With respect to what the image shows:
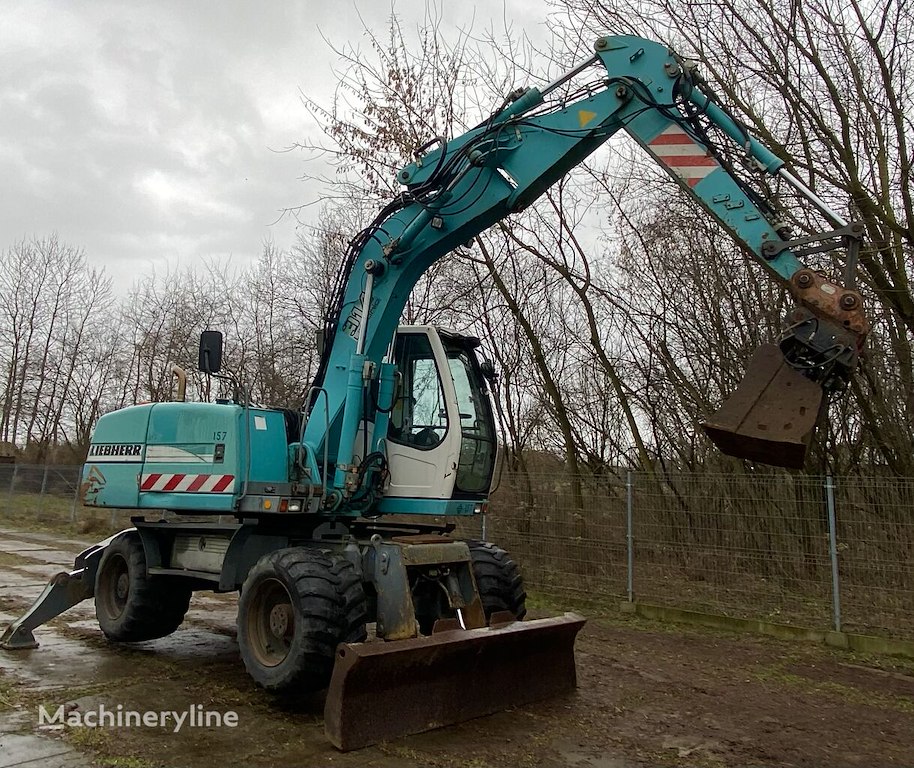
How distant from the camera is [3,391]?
101 feet

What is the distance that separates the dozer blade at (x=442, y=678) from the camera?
454 centimetres

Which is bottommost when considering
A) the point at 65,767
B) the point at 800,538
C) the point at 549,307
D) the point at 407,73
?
the point at 65,767

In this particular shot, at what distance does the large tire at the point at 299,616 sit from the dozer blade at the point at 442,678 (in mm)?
433

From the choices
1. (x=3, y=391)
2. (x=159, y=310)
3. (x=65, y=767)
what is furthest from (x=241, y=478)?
(x=3, y=391)

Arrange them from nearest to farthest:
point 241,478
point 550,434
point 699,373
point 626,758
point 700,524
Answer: point 626,758 < point 241,478 < point 700,524 < point 699,373 < point 550,434

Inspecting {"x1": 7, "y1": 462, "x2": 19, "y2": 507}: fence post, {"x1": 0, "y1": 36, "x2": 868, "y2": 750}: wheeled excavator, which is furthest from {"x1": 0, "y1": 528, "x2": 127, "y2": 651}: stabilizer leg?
{"x1": 7, "y1": 462, "x2": 19, "y2": 507}: fence post

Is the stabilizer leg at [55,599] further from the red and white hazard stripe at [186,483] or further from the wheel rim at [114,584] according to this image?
the red and white hazard stripe at [186,483]

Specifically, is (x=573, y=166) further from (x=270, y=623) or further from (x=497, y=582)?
(x=270, y=623)

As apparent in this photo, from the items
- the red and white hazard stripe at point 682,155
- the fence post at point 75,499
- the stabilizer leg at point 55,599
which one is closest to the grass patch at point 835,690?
the red and white hazard stripe at point 682,155

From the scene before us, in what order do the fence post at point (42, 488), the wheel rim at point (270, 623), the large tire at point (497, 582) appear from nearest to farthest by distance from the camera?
1. the wheel rim at point (270, 623)
2. the large tire at point (497, 582)
3. the fence post at point (42, 488)

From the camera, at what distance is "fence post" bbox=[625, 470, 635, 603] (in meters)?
9.64

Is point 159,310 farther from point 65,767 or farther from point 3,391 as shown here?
point 65,767

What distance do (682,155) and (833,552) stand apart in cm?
477

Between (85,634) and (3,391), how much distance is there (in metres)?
26.9
